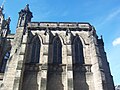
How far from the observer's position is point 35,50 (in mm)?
23375

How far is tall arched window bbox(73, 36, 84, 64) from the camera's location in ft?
73.7

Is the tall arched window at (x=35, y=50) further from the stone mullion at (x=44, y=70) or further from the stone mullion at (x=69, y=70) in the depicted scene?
the stone mullion at (x=69, y=70)

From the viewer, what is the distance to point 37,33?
24.9 meters

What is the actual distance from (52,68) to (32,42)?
5.27 meters

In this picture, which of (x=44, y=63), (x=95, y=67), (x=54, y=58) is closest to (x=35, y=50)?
(x=54, y=58)

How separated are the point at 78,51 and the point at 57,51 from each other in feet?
9.61

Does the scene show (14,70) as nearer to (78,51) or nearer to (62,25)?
(78,51)

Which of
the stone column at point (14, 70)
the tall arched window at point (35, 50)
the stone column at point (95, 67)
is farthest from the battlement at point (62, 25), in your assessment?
the stone column at point (14, 70)

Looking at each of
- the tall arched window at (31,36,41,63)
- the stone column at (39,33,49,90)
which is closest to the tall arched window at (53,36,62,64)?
the stone column at (39,33,49,90)

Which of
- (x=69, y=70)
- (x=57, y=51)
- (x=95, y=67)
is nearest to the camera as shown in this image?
(x=69, y=70)

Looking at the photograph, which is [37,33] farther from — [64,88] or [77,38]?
[64,88]

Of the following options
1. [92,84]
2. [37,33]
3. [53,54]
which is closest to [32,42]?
[37,33]

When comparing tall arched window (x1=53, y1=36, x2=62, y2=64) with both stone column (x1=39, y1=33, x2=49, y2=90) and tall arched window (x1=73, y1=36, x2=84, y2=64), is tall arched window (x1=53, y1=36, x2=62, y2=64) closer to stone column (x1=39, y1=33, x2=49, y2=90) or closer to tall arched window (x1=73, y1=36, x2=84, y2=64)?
stone column (x1=39, y1=33, x2=49, y2=90)

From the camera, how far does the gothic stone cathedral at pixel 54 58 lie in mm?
19938
